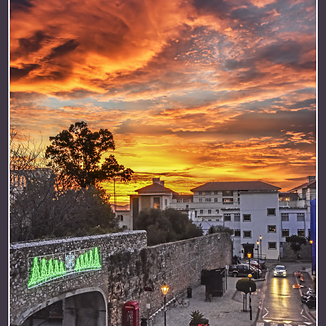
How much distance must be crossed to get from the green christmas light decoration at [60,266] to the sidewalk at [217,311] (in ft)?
20.0

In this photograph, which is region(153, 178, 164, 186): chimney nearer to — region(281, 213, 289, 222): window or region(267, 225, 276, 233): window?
region(267, 225, 276, 233): window

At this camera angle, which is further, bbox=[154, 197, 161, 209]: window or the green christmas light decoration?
bbox=[154, 197, 161, 209]: window

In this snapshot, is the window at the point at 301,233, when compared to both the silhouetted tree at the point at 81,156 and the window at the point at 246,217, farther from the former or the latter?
the silhouetted tree at the point at 81,156

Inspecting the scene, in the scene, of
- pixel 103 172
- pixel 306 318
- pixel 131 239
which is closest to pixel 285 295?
Result: pixel 306 318

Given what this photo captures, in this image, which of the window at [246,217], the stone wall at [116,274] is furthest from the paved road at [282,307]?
the window at [246,217]

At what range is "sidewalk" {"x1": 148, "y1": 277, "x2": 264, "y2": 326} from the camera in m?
21.1

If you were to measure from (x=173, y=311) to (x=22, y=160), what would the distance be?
15652mm


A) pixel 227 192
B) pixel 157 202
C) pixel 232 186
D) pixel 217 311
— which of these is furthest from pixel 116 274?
pixel 232 186

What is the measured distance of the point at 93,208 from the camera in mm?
31312

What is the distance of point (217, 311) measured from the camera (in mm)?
23750

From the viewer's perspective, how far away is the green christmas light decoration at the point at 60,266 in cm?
1281

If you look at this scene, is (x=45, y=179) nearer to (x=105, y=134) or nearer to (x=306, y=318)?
(x=105, y=134)

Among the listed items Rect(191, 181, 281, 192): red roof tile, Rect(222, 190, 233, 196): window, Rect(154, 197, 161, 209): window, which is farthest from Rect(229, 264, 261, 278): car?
Rect(222, 190, 233, 196): window

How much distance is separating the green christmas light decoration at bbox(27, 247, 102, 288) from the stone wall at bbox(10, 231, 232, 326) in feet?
0.59
